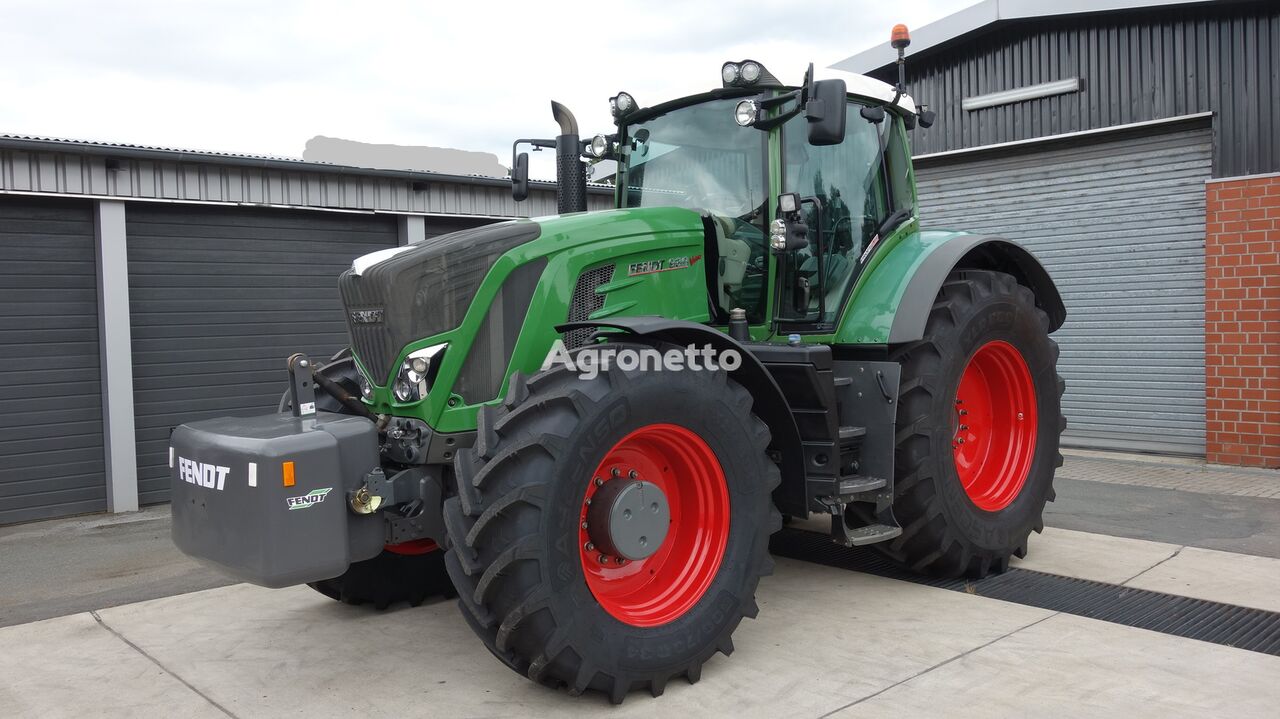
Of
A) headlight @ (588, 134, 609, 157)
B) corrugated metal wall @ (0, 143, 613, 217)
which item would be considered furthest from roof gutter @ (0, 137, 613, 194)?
headlight @ (588, 134, 609, 157)

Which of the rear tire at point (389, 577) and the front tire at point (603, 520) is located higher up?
the front tire at point (603, 520)

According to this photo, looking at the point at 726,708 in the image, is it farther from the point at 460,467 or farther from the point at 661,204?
the point at 661,204

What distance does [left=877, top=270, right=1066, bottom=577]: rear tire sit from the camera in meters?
4.80

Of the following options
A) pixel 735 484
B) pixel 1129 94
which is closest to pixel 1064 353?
pixel 1129 94

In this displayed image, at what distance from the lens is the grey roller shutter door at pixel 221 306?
8453mm

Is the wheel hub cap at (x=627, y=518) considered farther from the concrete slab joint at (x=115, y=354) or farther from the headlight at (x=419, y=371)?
the concrete slab joint at (x=115, y=354)

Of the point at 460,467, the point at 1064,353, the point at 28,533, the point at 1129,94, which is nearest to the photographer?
the point at 460,467

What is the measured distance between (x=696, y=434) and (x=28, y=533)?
6263 millimetres

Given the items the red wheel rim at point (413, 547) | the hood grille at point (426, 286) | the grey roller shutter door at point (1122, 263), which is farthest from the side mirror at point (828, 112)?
the grey roller shutter door at point (1122, 263)

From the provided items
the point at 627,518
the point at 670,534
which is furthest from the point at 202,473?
the point at 670,534

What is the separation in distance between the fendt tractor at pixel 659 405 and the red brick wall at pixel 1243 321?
3.60m

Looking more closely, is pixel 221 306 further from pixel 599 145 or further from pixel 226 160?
pixel 599 145

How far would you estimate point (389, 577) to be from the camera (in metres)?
4.85

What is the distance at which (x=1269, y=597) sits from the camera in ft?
15.6
